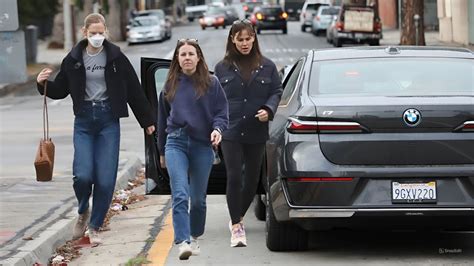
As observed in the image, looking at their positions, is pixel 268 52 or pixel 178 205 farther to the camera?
pixel 268 52

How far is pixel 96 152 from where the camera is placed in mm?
9383

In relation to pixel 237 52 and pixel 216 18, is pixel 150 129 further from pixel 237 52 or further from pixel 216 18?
pixel 216 18

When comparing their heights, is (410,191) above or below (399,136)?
below

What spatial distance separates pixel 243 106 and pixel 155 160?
104 centimetres

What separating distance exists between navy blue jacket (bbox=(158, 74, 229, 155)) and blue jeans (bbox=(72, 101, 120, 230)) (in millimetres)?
995

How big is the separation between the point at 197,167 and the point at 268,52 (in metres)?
39.5

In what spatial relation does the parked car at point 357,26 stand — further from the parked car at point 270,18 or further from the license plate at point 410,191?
the license plate at point 410,191

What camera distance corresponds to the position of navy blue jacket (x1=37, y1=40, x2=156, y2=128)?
9258 mm

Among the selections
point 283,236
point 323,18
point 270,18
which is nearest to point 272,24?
point 270,18

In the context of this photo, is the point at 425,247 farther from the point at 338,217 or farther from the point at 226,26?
the point at 226,26

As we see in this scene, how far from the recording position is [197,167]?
27.5 feet

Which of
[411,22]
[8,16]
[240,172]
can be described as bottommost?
[411,22]

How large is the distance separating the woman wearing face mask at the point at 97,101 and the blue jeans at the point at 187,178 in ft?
3.29

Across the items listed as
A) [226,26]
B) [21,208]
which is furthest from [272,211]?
[226,26]
